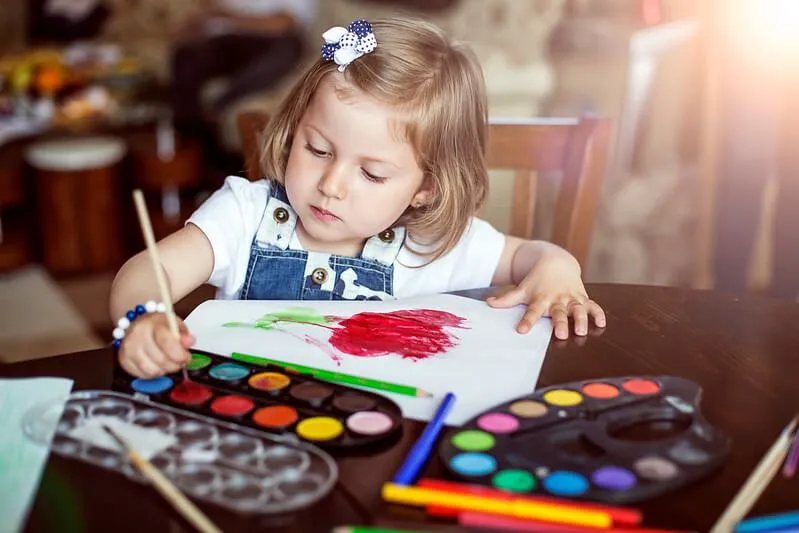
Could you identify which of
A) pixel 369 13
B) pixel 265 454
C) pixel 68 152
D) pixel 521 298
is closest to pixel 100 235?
pixel 68 152

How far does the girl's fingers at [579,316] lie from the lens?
91cm

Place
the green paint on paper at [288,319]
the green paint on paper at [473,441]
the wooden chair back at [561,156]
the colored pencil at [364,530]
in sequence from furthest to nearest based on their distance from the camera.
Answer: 1. the wooden chair back at [561,156]
2. the green paint on paper at [288,319]
3. the green paint on paper at [473,441]
4. the colored pencil at [364,530]

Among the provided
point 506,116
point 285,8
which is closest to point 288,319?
point 506,116

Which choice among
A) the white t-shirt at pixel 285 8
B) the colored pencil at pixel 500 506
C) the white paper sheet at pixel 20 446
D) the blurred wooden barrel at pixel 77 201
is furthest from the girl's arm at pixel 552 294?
the white t-shirt at pixel 285 8

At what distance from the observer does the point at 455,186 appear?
3.68 ft

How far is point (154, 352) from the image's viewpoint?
76 cm

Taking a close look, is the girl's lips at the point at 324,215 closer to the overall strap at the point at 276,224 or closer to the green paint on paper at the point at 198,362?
the overall strap at the point at 276,224

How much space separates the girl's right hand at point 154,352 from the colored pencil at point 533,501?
0.80ft

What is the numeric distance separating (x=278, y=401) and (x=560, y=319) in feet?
1.03

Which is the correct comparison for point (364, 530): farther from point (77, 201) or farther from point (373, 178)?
point (77, 201)

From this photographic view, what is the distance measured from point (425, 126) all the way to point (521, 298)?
8.5 inches

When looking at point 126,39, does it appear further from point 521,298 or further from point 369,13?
point 521,298

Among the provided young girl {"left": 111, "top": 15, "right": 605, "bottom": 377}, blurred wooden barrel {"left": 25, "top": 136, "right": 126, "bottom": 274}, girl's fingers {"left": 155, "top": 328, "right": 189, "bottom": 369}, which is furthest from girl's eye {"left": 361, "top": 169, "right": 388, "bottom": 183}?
blurred wooden barrel {"left": 25, "top": 136, "right": 126, "bottom": 274}

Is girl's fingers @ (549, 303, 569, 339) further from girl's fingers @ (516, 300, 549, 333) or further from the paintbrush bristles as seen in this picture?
the paintbrush bristles
